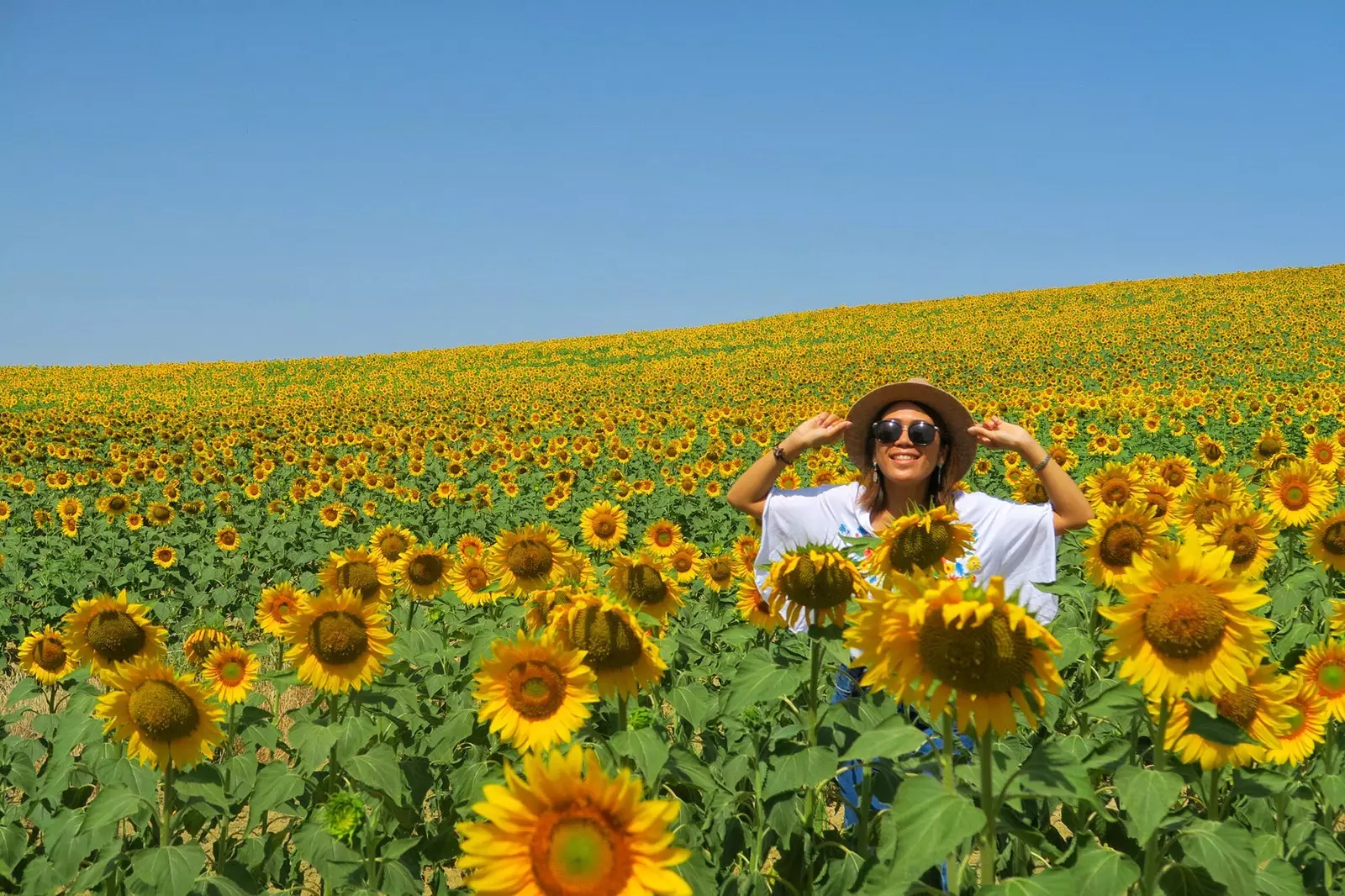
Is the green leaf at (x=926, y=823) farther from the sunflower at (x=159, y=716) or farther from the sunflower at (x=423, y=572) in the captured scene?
the sunflower at (x=423, y=572)

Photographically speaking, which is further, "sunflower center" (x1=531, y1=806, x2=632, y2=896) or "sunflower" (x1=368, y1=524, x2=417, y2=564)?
"sunflower" (x1=368, y1=524, x2=417, y2=564)

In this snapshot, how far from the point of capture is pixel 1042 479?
417 centimetres

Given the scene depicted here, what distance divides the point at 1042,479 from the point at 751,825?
6.83ft

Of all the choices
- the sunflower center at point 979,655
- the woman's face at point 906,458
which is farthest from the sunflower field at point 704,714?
the woman's face at point 906,458

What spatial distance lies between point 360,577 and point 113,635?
38.8 inches

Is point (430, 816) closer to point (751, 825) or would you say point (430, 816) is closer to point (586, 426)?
point (751, 825)

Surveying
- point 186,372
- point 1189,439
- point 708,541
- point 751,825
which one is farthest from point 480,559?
point 186,372

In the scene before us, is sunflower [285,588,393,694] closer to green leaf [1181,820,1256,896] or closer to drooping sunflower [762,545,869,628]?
drooping sunflower [762,545,869,628]

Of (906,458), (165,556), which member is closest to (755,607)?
(906,458)

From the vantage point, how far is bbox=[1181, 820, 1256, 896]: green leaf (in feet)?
6.97

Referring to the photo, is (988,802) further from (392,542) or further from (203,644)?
(392,542)

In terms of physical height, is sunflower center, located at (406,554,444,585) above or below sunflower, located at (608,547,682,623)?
below

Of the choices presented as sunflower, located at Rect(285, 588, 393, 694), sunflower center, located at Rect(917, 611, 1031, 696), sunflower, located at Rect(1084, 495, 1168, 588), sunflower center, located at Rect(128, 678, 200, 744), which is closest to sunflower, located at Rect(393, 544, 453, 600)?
sunflower, located at Rect(285, 588, 393, 694)

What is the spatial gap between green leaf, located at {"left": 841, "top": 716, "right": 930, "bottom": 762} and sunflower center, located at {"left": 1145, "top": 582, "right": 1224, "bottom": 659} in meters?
0.62
